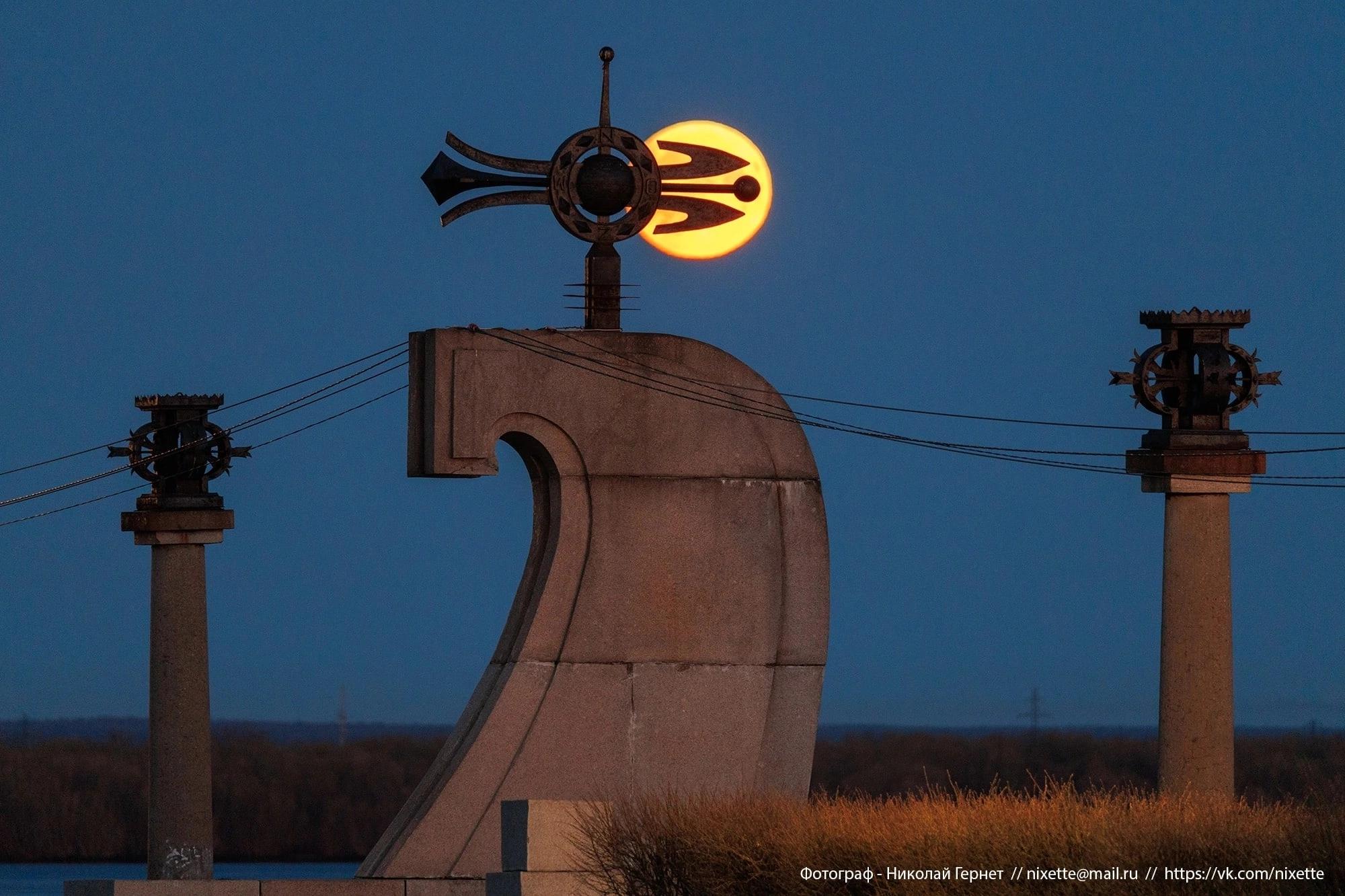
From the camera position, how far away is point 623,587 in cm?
2331

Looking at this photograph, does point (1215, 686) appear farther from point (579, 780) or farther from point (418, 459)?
point (418, 459)

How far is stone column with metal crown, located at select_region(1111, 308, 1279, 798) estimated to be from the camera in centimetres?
2469

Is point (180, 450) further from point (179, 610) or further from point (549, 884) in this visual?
point (549, 884)

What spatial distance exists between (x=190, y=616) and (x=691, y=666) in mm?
13261

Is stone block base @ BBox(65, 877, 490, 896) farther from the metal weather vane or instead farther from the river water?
the river water

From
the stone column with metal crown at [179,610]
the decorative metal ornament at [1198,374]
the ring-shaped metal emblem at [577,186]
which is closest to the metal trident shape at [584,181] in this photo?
the ring-shaped metal emblem at [577,186]

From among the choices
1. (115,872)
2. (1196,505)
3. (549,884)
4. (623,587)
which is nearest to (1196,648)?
(1196,505)

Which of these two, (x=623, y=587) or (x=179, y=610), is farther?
(x=179, y=610)

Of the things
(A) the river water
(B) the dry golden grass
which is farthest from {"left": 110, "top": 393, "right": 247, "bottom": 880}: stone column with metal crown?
(A) the river water

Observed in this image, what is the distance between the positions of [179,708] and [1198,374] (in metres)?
16.6

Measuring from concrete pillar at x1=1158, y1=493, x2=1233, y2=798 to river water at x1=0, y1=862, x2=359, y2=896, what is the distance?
113 feet

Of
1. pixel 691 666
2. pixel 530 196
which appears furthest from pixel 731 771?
pixel 530 196

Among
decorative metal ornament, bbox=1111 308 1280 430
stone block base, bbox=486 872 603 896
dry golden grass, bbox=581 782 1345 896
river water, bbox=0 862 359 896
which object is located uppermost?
decorative metal ornament, bbox=1111 308 1280 430

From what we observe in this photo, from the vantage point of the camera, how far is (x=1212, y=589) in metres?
25.0
